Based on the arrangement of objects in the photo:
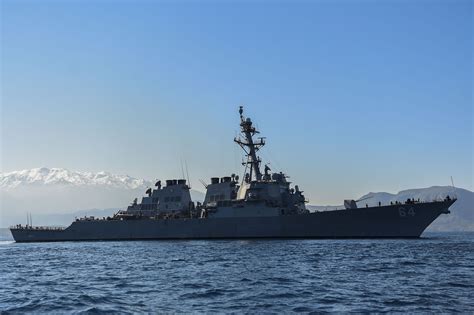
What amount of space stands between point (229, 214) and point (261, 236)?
4.43m

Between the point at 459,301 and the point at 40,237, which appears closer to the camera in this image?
the point at 459,301

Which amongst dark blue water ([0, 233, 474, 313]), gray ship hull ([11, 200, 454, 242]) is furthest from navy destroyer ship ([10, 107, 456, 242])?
dark blue water ([0, 233, 474, 313])

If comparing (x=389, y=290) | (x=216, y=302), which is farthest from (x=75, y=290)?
(x=389, y=290)

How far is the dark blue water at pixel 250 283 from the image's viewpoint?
54.7 feet

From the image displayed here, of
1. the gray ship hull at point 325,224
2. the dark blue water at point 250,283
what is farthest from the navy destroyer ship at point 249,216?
the dark blue water at point 250,283

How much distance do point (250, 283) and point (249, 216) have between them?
2995 cm

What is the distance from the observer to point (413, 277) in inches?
890

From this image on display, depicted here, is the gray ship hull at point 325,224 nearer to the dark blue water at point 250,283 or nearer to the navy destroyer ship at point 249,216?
the navy destroyer ship at point 249,216

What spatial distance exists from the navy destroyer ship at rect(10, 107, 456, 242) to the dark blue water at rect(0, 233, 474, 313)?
1378 cm

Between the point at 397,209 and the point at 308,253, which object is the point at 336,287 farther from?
the point at 397,209

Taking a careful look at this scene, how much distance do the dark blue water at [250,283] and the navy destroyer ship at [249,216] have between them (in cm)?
1378

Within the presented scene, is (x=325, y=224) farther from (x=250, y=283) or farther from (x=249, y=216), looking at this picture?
(x=250, y=283)

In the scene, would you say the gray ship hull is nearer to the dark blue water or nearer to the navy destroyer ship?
the navy destroyer ship

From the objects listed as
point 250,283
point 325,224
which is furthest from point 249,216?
point 250,283
